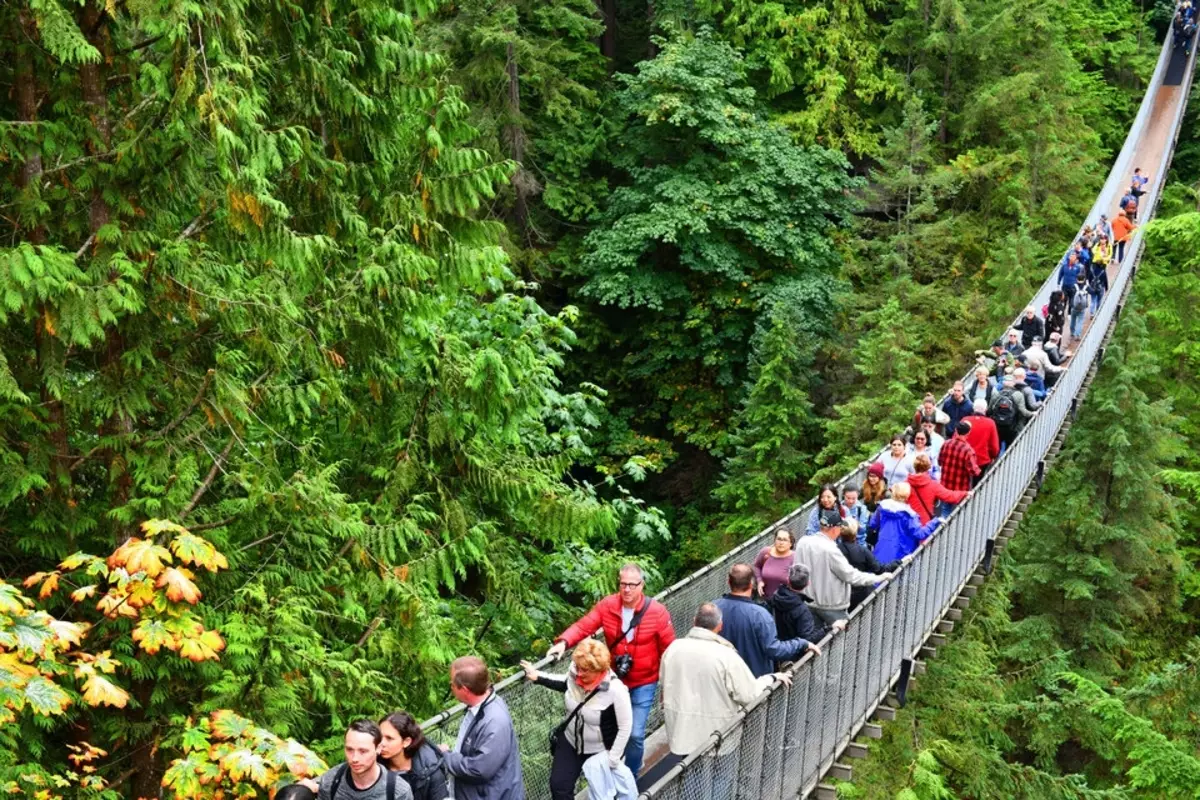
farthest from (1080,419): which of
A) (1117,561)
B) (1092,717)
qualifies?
(1092,717)

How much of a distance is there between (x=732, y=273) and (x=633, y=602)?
17.2 m

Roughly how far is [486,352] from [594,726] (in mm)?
3795

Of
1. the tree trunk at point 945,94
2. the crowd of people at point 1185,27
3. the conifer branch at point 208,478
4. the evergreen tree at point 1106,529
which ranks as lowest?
the evergreen tree at point 1106,529

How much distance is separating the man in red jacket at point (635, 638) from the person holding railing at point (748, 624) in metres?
0.34

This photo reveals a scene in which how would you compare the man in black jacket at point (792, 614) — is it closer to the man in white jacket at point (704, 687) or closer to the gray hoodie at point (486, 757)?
the man in white jacket at point (704, 687)

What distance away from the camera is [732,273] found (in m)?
22.0

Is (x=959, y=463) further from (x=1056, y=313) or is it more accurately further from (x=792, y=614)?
(x=1056, y=313)

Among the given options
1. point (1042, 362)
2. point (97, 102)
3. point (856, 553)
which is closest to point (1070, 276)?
point (1042, 362)

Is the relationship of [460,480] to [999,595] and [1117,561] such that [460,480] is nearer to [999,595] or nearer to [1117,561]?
[999,595]

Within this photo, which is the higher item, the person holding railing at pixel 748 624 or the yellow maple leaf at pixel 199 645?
the yellow maple leaf at pixel 199 645

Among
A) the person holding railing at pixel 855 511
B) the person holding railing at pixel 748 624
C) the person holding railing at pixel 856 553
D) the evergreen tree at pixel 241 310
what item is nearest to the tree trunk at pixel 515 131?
the person holding railing at pixel 855 511

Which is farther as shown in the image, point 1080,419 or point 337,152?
point 1080,419

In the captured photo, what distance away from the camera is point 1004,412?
12.0 m

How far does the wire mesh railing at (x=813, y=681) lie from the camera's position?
5309 millimetres
